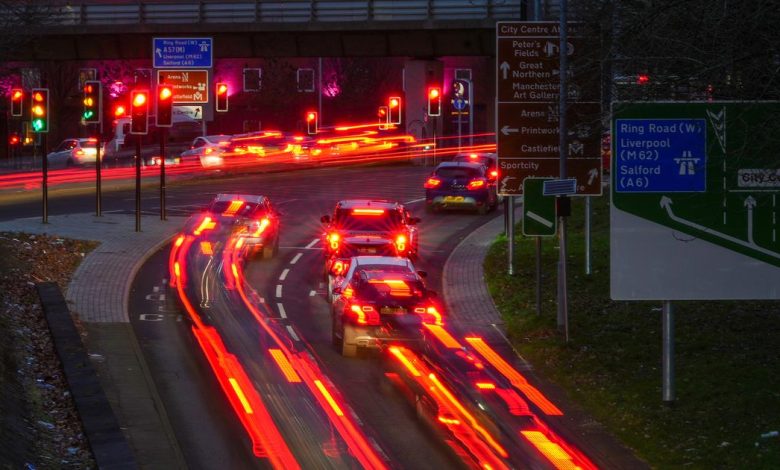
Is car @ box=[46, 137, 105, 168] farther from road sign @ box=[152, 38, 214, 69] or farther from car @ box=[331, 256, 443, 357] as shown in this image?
car @ box=[331, 256, 443, 357]

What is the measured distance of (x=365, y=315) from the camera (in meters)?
20.6

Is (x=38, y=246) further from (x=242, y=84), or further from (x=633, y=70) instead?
(x=242, y=84)

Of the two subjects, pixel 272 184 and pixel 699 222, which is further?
pixel 272 184

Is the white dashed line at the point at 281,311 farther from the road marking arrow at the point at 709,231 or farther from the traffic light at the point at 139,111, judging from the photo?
the traffic light at the point at 139,111

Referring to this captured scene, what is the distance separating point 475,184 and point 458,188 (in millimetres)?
563

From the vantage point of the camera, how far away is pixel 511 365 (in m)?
21.2

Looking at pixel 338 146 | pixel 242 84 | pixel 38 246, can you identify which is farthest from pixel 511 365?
pixel 242 84

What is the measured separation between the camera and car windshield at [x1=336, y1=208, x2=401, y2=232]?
3025 cm

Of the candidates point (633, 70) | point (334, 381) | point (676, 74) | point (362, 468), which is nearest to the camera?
point (362, 468)

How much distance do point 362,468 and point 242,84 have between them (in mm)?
78046

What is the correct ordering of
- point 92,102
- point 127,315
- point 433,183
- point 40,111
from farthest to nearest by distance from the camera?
point 433,183 < point 92,102 < point 40,111 < point 127,315

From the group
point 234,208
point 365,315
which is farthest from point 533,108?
point 234,208

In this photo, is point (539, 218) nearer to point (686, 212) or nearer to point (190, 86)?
point (686, 212)

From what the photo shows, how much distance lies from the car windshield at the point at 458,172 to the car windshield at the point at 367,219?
38.6ft
